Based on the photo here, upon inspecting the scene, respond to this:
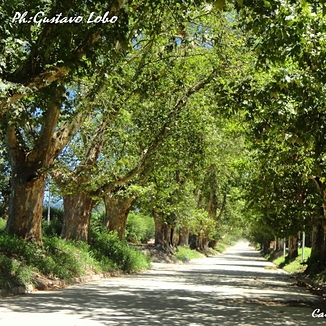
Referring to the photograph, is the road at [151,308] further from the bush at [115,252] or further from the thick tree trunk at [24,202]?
the bush at [115,252]

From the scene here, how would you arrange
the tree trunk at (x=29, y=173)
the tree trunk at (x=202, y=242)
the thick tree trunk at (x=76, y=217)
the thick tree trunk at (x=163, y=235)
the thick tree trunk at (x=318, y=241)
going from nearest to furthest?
the tree trunk at (x=29, y=173) → the thick tree trunk at (x=76, y=217) → the thick tree trunk at (x=318, y=241) → the thick tree trunk at (x=163, y=235) → the tree trunk at (x=202, y=242)

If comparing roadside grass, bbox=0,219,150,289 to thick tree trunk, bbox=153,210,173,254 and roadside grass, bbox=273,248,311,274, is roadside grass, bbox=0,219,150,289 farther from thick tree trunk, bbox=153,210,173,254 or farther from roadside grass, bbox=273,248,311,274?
thick tree trunk, bbox=153,210,173,254

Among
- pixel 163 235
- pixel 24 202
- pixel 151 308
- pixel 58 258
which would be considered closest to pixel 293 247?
pixel 163 235

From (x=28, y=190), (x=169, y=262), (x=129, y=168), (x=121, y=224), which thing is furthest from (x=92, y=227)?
(x=169, y=262)

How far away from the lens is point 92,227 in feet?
90.6

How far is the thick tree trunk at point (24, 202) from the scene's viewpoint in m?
17.0

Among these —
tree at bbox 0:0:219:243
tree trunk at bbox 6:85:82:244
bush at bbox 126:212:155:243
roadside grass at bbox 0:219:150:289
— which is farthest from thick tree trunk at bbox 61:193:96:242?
bush at bbox 126:212:155:243

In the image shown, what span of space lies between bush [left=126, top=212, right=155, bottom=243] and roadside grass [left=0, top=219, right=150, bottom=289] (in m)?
22.5

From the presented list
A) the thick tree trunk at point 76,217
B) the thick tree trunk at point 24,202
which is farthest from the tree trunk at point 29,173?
the thick tree trunk at point 76,217

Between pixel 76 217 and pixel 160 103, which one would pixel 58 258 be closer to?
pixel 76 217

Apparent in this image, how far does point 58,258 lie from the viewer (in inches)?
700

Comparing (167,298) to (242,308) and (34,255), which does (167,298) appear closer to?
(242,308)

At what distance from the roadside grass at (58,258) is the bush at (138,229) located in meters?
22.5

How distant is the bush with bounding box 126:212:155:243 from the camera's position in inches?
2083
